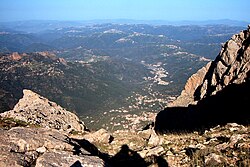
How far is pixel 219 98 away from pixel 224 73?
553 inches

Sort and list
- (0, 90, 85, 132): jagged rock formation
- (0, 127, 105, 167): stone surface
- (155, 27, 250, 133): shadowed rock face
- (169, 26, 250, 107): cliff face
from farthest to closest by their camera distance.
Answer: (169, 26, 250, 107): cliff face → (0, 90, 85, 132): jagged rock formation → (155, 27, 250, 133): shadowed rock face → (0, 127, 105, 167): stone surface

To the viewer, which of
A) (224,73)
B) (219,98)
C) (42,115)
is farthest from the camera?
(224,73)

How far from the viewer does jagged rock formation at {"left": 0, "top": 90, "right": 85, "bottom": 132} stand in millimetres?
47375

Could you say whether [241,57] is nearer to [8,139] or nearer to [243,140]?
[243,140]

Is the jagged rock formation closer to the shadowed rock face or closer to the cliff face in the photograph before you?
the shadowed rock face

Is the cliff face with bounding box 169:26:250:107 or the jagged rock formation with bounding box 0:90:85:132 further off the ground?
the cliff face with bounding box 169:26:250:107

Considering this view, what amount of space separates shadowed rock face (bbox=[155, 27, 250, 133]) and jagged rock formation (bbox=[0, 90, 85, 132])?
1619 cm

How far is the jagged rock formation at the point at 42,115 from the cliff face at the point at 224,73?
979 inches

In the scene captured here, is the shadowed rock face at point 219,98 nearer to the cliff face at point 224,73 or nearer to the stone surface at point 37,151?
the cliff face at point 224,73

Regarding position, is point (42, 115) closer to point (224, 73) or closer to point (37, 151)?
point (37, 151)

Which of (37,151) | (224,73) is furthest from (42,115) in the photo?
(224,73)

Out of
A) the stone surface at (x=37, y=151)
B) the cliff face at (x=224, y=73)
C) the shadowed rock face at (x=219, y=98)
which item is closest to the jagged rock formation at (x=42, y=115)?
the shadowed rock face at (x=219, y=98)

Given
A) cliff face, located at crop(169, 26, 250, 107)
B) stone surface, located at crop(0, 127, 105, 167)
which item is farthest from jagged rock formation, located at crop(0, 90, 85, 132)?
cliff face, located at crop(169, 26, 250, 107)

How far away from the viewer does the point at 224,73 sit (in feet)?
203
